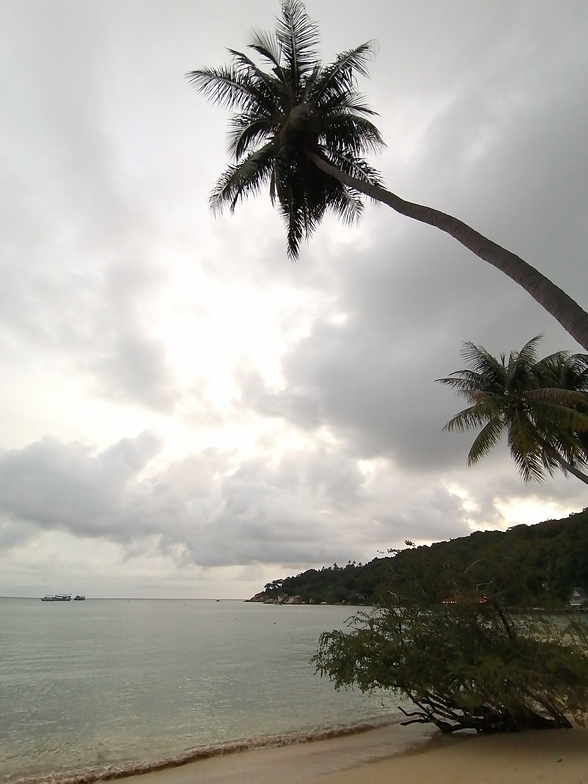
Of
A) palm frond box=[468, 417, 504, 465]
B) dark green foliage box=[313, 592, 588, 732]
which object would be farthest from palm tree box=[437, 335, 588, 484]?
dark green foliage box=[313, 592, 588, 732]

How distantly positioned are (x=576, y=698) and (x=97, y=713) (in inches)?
740

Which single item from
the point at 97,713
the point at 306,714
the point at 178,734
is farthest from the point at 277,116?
the point at 97,713

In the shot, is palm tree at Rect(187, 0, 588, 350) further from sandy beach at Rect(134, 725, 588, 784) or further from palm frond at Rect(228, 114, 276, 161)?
sandy beach at Rect(134, 725, 588, 784)

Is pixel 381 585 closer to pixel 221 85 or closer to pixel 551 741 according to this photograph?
pixel 551 741

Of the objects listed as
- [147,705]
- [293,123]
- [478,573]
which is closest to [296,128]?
[293,123]

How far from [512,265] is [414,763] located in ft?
38.3

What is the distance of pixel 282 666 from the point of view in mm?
36531

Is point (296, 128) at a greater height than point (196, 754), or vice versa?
point (296, 128)

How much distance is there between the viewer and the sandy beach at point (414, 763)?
34.5 ft

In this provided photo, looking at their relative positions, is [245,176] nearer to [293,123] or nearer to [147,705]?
[293,123]

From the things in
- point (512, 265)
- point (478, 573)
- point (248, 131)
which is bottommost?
point (478, 573)

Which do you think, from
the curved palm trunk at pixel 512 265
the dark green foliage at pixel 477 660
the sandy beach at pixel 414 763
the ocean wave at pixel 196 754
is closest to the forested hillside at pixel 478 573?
the dark green foliage at pixel 477 660

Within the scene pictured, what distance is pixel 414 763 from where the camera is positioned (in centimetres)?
1216

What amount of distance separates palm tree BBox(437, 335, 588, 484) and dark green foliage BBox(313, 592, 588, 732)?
8.35 m
